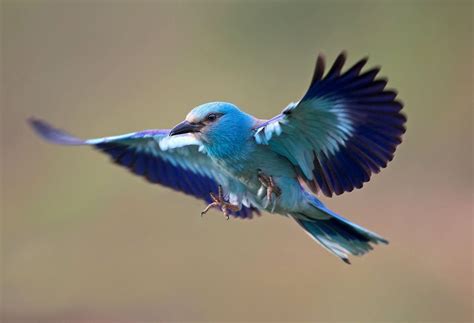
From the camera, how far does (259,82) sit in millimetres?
9570

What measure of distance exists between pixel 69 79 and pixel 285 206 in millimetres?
6350

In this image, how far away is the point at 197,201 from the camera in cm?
827

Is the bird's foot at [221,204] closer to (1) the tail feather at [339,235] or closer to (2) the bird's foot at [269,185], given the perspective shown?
(2) the bird's foot at [269,185]

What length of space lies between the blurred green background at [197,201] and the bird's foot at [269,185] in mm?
2713

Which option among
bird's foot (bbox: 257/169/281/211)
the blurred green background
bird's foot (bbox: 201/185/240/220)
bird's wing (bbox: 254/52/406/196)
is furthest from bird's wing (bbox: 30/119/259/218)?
the blurred green background

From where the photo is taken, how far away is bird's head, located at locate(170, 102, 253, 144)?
392cm

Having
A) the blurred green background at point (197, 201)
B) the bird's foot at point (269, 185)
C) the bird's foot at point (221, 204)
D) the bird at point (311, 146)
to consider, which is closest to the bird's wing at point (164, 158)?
the bird at point (311, 146)

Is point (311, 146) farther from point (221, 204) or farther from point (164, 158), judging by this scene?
point (164, 158)

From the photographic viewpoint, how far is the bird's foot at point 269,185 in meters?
3.96

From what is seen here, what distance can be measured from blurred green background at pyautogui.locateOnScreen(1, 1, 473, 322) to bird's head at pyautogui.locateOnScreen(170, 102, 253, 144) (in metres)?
2.93

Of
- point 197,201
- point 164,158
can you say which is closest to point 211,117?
point 164,158

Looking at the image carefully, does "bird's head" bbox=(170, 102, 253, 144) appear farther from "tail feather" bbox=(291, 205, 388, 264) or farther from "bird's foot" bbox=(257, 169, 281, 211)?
"tail feather" bbox=(291, 205, 388, 264)

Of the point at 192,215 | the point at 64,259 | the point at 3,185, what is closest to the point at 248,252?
the point at 192,215

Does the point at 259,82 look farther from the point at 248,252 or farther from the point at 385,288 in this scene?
the point at 385,288
